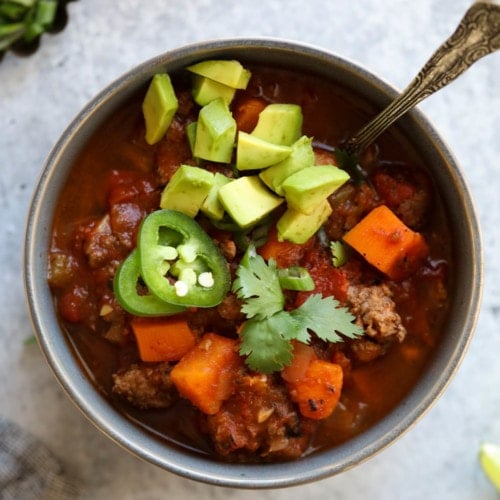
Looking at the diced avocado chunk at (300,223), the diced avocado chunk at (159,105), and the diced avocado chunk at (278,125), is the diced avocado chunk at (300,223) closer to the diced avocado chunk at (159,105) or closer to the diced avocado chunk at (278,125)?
the diced avocado chunk at (278,125)

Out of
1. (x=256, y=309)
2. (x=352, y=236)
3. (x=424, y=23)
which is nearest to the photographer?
(x=256, y=309)

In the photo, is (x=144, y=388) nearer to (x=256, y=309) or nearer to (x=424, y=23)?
(x=256, y=309)

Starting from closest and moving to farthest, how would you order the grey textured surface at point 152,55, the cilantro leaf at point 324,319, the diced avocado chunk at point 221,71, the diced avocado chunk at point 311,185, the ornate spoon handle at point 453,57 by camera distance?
the ornate spoon handle at point 453,57, the diced avocado chunk at point 311,185, the cilantro leaf at point 324,319, the diced avocado chunk at point 221,71, the grey textured surface at point 152,55

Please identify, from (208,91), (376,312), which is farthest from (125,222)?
(376,312)

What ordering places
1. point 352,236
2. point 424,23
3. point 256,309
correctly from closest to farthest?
point 256,309 → point 352,236 → point 424,23

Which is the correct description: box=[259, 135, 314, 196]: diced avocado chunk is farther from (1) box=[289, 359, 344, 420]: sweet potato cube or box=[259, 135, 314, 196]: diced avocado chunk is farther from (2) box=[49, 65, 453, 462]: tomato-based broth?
(1) box=[289, 359, 344, 420]: sweet potato cube

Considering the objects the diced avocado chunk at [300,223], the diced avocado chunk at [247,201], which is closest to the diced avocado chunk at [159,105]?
the diced avocado chunk at [247,201]

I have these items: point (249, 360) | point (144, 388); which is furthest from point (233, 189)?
point (144, 388)
